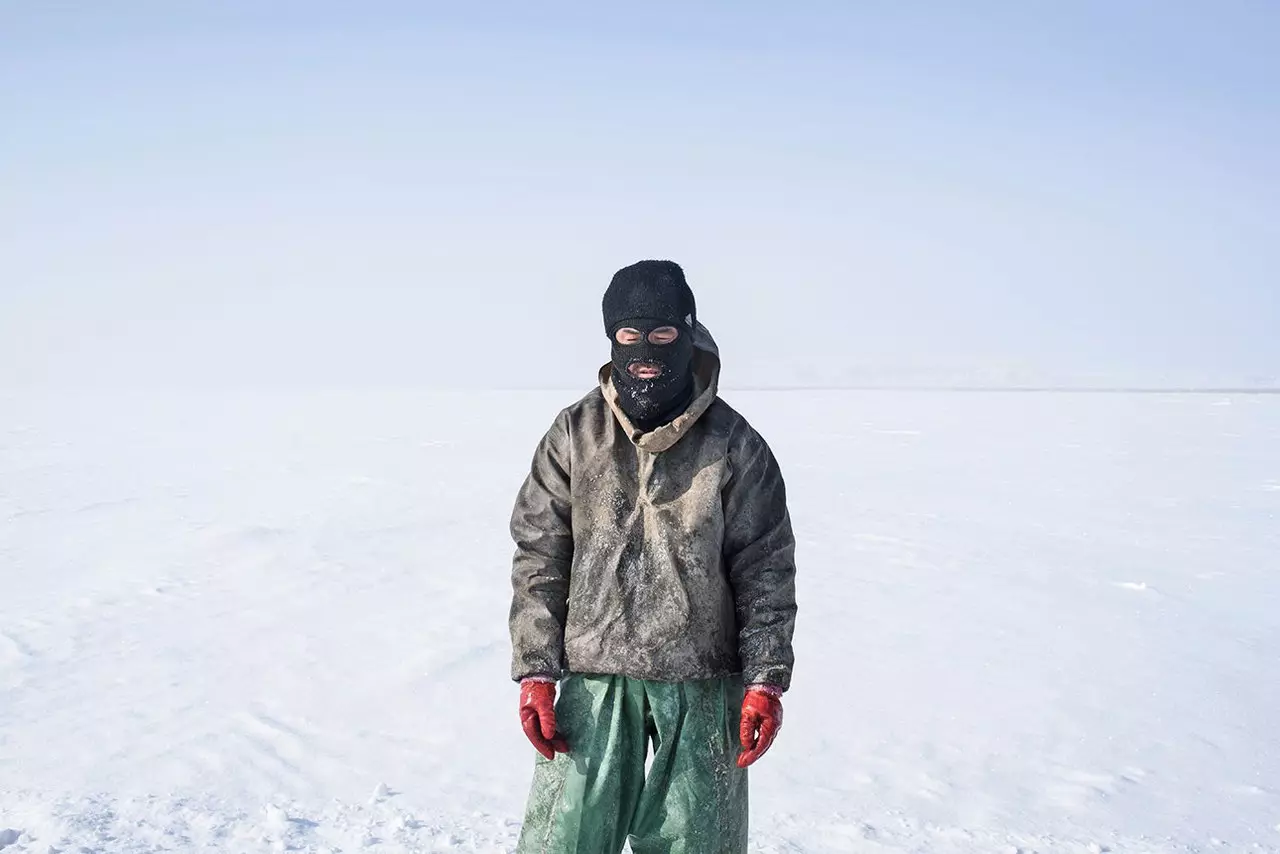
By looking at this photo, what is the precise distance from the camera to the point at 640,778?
2055 mm

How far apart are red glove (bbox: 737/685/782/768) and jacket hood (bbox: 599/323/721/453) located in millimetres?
525

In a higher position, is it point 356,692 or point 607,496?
point 607,496

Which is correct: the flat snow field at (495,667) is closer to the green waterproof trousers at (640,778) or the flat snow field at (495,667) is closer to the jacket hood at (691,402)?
the green waterproof trousers at (640,778)

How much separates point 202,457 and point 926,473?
29.8 ft

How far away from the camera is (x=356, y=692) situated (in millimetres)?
4586

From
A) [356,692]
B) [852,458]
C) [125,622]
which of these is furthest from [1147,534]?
[125,622]

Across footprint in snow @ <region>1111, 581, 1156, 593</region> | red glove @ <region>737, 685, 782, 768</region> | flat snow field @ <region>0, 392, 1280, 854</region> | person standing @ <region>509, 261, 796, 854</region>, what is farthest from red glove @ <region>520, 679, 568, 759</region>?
footprint in snow @ <region>1111, 581, 1156, 593</region>

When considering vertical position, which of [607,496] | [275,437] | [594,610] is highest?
[607,496]

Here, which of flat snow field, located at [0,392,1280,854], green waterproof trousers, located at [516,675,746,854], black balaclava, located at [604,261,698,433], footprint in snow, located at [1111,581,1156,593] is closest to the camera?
green waterproof trousers, located at [516,675,746,854]

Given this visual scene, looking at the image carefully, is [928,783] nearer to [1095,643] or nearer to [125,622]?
[1095,643]

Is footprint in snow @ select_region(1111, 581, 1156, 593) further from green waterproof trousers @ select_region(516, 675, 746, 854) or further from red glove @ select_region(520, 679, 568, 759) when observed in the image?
red glove @ select_region(520, 679, 568, 759)

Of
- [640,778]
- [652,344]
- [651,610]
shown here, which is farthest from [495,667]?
[652,344]

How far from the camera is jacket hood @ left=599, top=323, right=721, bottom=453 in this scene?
2.02m

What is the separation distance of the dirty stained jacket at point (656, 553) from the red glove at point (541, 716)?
30mm
